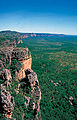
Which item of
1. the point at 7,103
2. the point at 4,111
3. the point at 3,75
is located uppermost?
the point at 3,75

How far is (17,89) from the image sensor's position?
28219 mm

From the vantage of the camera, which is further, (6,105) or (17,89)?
(17,89)

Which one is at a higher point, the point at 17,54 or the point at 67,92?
the point at 17,54

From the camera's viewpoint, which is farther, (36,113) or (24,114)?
(36,113)

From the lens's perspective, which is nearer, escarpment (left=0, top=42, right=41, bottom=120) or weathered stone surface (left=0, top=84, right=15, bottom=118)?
weathered stone surface (left=0, top=84, right=15, bottom=118)

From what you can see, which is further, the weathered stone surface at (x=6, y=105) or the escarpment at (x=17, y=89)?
the escarpment at (x=17, y=89)

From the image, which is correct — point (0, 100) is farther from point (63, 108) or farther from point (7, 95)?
point (63, 108)

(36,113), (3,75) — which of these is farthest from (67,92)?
(3,75)

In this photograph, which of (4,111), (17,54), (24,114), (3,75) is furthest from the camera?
(17,54)

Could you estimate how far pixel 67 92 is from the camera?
4328 cm

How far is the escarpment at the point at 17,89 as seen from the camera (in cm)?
2197

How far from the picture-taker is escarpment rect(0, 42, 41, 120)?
21969 millimetres

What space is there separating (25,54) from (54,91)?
1743cm

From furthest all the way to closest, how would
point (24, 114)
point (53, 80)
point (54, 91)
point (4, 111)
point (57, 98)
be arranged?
point (53, 80) < point (54, 91) < point (57, 98) < point (24, 114) < point (4, 111)
